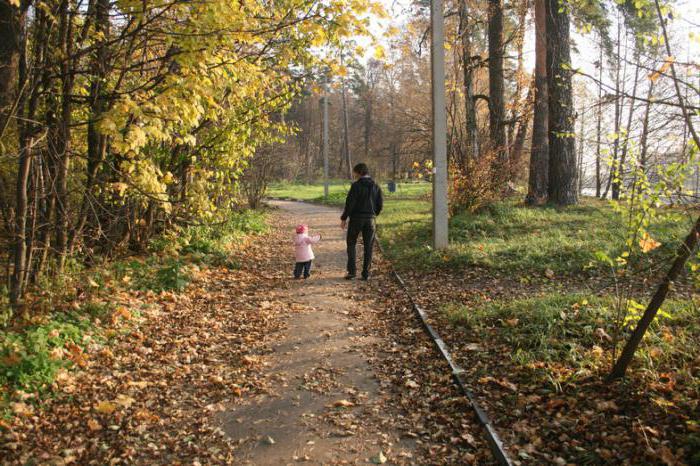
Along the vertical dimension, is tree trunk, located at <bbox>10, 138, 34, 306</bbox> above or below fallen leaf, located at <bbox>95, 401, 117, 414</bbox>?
above

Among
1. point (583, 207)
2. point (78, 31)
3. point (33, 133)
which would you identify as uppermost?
point (78, 31)

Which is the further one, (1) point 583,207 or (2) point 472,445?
(1) point 583,207

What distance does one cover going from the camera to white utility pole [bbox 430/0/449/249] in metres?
9.76

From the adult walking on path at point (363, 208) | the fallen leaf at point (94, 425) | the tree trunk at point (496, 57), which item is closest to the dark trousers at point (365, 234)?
the adult walking on path at point (363, 208)

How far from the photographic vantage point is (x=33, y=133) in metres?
5.77

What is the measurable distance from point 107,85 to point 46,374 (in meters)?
4.26

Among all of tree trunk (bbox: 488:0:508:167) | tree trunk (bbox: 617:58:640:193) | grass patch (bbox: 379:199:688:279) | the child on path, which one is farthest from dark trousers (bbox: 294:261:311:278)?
tree trunk (bbox: 488:0:508:167)

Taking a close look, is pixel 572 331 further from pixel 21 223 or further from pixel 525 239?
pixel 21 223

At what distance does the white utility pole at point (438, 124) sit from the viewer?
9.76 metres

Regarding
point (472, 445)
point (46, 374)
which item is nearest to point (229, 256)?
point (46, 374)

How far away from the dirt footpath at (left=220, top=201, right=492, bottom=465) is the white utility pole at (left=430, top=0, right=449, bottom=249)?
333 cm

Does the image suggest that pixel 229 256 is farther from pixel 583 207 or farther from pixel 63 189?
pixel 583 207

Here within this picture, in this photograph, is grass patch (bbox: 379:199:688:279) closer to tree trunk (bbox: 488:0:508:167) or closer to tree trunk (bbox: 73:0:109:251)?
tree trunk (bbox: 488:0:508:167)

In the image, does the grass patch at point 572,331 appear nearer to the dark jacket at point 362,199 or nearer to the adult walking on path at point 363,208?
the adult walking on path at point 363,208
